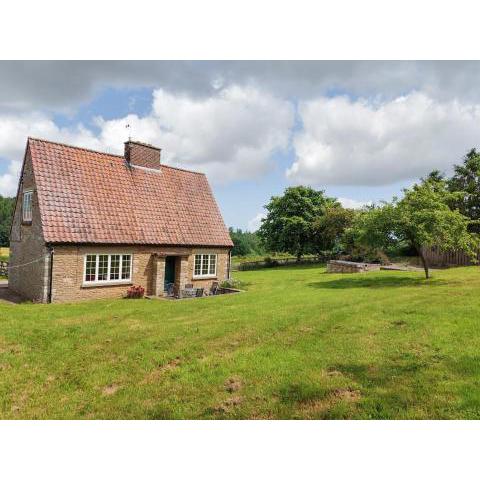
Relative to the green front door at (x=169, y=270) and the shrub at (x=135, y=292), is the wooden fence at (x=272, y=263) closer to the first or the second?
the green front door at (x=169, y=270)

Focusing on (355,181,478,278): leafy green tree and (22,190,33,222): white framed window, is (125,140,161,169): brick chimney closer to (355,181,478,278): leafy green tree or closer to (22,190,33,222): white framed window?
(22,190,33,222): white framed window

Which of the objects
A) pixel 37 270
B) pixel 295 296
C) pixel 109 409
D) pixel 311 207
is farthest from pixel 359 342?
pixel 311 207

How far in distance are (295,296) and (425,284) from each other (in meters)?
7.75

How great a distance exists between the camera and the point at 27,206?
21.5m

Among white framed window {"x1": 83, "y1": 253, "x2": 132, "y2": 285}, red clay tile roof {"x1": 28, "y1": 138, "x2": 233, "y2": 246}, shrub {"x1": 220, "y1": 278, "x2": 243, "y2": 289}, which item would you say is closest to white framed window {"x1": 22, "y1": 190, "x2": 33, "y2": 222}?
red clay tile roof {"x1": 28, "y1": 138, "x2": 233, "y2": 246}

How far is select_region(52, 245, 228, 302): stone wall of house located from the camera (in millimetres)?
19266

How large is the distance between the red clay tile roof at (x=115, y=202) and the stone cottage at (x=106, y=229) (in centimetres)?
6

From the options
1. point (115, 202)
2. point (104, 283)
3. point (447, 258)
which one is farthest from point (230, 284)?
point (447, 258)

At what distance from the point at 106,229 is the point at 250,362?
48.3ft

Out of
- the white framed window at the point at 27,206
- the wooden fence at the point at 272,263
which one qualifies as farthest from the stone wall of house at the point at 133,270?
the wooden fence at the point at 272,263

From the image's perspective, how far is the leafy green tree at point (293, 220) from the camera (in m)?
50.8

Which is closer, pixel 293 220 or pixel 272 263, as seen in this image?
pixel 293 220

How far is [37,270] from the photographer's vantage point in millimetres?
19547

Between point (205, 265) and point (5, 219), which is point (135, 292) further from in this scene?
point (5, 219)
